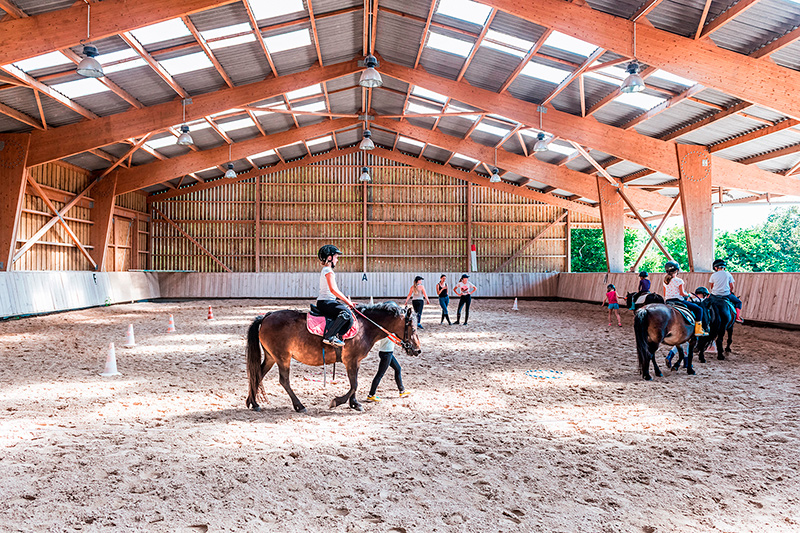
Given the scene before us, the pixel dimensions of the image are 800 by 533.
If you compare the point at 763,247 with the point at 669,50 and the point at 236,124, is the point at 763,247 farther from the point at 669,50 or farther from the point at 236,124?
the point at 236,124

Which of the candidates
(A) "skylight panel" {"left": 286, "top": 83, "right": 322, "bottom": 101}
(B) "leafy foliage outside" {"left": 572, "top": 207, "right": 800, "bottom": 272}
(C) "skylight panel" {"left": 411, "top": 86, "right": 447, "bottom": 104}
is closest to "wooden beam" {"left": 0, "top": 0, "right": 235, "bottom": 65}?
(A) "skylight panel" {"left": 286, "top": 83, "right": 322, "bottom": 101}

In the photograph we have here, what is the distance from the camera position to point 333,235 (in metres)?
30.7

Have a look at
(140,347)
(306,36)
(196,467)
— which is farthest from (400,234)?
(196,467)

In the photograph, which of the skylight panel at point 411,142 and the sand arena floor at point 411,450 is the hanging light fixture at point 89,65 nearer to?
the sand arena floor at point 411,450

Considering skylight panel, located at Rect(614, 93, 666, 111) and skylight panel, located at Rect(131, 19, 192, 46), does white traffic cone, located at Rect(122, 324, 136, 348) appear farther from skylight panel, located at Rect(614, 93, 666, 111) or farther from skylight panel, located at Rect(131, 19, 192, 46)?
skylight panel, located at Rect(614, 93, 666, 111)

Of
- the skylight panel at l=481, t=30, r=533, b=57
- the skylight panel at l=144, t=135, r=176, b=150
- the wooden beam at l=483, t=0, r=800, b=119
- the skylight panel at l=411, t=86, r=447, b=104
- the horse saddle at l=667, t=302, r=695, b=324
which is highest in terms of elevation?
the skylight panel at l=411, t=86, r=447, b=104

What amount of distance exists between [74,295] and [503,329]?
1629 centimetres

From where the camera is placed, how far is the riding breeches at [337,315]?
18.7ft

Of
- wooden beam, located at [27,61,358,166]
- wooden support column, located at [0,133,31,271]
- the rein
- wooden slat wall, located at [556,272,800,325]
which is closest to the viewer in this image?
the rein

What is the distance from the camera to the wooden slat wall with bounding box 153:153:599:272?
3027 centimetres

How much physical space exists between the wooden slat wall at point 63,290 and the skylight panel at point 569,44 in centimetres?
1698

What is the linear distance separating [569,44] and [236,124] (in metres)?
14.4

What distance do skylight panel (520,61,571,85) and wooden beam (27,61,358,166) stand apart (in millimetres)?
7086

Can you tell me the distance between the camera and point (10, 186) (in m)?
16.9
